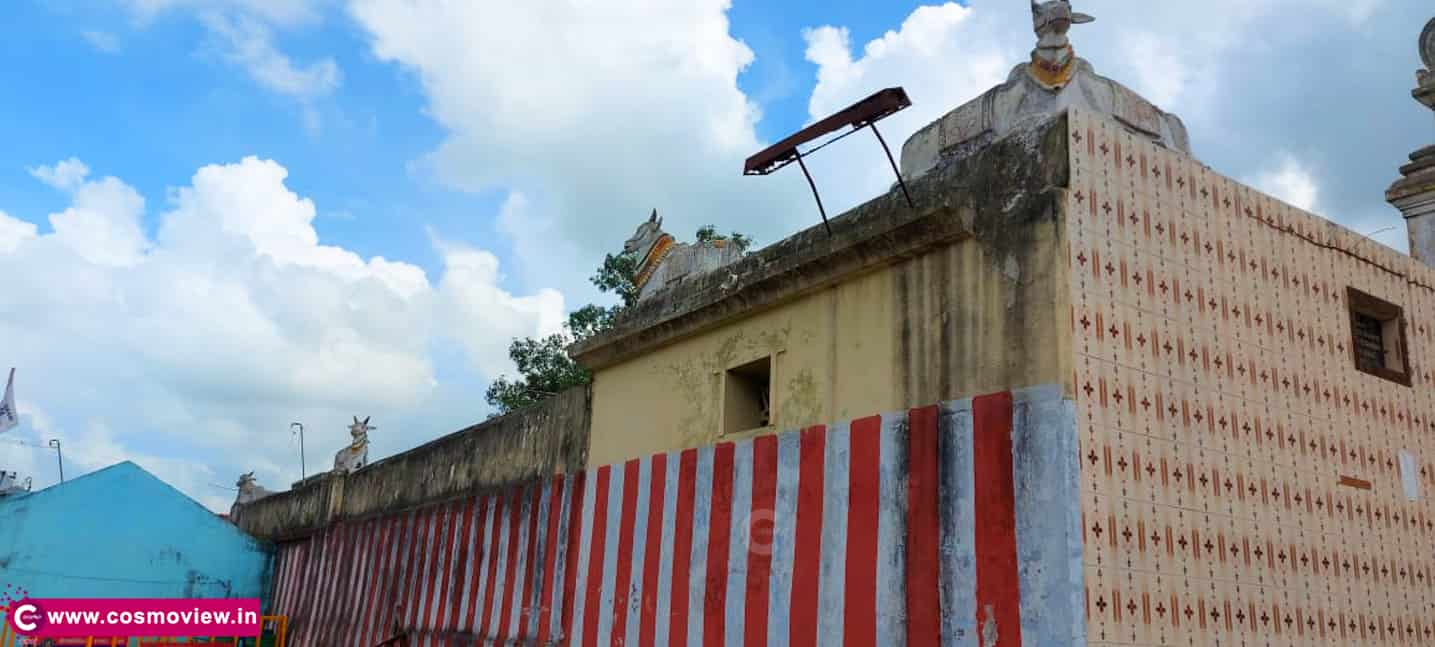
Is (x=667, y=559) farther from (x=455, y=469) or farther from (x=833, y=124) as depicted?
(x=455, y=469)

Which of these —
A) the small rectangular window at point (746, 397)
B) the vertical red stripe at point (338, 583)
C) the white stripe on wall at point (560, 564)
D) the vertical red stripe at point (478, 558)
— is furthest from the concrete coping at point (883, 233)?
the vertical red stripe at point (338, 583)

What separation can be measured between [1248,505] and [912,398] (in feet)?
6.26

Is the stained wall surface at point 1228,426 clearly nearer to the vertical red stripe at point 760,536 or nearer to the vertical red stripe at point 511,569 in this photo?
the vertical red stripe at point 760,536

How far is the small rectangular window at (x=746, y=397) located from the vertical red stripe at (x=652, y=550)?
2.73ft

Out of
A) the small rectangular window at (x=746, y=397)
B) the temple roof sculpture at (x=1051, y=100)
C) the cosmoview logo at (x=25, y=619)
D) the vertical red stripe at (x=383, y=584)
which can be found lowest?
the cosmoview logo at (x=25, y=619)

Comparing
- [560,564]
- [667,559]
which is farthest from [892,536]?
[560,564]

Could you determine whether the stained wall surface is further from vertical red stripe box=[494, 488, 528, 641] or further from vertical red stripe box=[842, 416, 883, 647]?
vertical red stripe box=[494, 488, 528, 641]

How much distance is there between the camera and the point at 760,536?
770 cm

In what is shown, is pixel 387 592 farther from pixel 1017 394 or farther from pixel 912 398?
pixel 1017 394

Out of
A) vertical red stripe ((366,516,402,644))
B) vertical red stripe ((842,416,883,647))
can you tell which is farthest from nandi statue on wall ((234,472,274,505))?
vertical red stripe ((842,416,883,647))

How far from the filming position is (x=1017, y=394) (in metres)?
6.11

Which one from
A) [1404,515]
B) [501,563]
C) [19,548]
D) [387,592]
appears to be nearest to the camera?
[1404,515]

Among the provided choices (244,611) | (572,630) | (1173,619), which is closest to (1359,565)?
(1173,619)

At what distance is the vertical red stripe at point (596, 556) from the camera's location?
937cm
